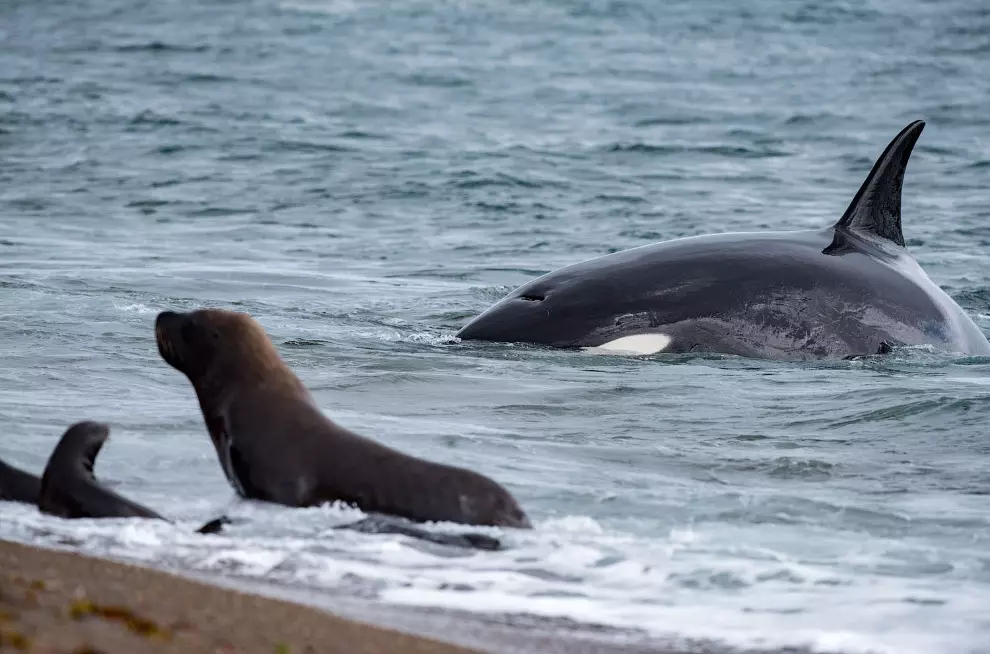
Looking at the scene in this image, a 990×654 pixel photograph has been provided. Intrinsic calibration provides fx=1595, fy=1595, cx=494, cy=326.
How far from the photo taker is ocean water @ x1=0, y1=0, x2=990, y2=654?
5.13 m

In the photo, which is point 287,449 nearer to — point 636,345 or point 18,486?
point 18,486

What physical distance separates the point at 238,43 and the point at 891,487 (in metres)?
33.3

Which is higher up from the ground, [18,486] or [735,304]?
[735,304]

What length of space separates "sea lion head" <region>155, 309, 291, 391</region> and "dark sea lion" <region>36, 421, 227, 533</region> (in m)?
0.75

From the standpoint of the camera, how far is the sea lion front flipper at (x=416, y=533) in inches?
206

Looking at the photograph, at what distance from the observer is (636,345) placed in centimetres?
902

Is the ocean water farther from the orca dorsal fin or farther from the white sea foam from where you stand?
the orca dorsal fin

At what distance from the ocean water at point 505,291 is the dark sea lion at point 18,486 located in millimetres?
152

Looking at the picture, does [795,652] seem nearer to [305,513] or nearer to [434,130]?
[305,513]

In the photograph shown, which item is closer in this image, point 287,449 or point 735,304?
point 287,449

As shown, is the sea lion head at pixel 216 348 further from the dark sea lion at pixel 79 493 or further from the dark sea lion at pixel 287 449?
the dark sea lion at pixel 79 493

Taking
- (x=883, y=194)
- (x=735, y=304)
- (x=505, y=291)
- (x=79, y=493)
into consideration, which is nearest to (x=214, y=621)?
(x=79, y=493)

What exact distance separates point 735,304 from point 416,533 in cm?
420

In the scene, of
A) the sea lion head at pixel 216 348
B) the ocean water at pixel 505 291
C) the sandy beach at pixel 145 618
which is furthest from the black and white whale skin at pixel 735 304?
the sandy beach at pixel 145 618
